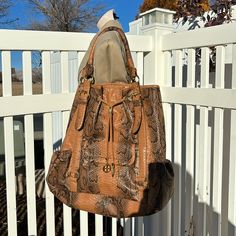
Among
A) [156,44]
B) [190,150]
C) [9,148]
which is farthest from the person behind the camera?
[156,44]

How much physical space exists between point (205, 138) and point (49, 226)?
0.86 m

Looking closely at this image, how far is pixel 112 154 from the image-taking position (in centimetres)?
130

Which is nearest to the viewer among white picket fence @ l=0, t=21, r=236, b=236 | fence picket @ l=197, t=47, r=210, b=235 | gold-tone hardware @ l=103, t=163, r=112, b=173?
gold-tone hardware @ l=103, t=163, r=112, b=173

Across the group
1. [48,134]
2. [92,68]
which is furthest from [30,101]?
[92,68]

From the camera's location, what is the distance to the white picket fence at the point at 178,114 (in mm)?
1421

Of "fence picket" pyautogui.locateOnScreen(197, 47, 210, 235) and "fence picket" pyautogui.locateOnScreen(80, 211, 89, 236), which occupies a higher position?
"fence picket" pyautogui.locateOnScreen(197, 47, 210, 235)

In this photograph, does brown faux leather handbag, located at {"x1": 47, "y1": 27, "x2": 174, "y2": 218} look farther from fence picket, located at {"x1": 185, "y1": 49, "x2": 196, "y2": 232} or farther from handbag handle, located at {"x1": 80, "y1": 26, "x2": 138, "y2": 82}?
fence picket, located at {"x1": 185, "y1": 49, "x2": 196, "y2": 232}

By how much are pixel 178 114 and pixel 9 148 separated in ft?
2.80

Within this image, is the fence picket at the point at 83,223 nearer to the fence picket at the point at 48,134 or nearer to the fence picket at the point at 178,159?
the fence picket at the point at 48,134

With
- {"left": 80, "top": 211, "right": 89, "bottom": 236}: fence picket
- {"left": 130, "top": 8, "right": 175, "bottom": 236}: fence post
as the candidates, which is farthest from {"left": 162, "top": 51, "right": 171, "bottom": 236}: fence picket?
{"left": 80, "top": 211, "right": 89, "bottom": 236}: fence picket

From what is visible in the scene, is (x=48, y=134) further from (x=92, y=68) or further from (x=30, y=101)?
(x=92, y=68)

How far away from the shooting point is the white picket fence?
1421 mm

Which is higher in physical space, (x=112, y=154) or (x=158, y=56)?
(x=158, y=56)

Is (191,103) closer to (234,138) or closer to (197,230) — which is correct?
(234,138)
